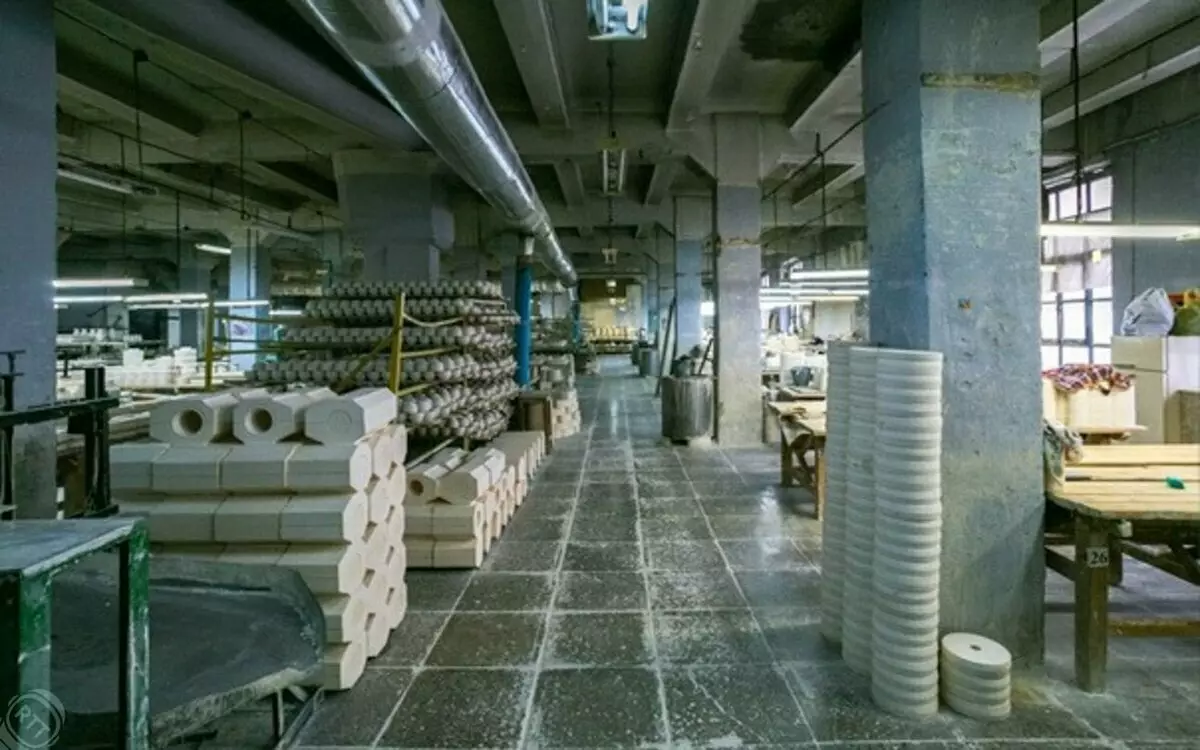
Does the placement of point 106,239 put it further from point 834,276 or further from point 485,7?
point 834,276

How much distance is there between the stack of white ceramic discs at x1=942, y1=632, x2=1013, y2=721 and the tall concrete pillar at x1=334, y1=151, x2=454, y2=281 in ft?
27.8

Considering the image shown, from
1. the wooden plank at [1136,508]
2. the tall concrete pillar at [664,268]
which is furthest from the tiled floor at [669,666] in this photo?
the tall concrete pillar at [664,268]

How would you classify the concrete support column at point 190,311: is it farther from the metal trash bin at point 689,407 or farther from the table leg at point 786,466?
the table leg at point 786,466

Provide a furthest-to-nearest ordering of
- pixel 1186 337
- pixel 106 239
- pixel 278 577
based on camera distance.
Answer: pixel 106 239 → pixel 1186 337 → pixel 278 577

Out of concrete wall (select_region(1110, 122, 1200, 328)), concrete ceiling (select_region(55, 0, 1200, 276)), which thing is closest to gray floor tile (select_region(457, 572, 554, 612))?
concrete ceiling (select_region(55, 0, 1200, 276))

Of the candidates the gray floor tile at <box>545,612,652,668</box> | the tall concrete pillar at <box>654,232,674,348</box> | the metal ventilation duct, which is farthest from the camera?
the tall concrete pillar at <box>654,232,674,348</box>

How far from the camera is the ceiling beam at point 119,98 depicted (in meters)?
6.87

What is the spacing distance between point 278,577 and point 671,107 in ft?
24.2

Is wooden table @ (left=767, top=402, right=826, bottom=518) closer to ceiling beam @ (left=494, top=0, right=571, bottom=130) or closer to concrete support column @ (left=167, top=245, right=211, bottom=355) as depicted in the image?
ceiling beam @ (left=494, top=0, right=571, bottom=130)

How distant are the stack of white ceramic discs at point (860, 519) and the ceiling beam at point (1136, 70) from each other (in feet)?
15.8

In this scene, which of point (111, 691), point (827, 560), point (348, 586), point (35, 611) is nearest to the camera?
point (35, 611)

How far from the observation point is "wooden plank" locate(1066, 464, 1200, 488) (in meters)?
3.18

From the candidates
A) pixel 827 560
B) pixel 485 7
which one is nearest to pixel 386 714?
pixel 827 560

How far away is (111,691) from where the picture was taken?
5.32 ft
